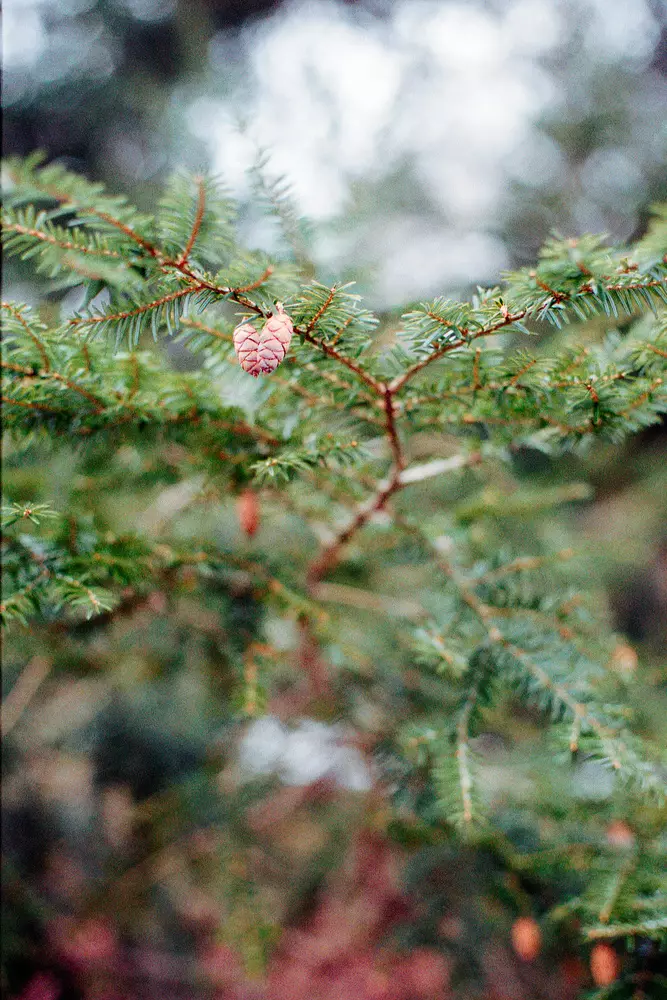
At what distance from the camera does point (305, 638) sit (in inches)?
43.9

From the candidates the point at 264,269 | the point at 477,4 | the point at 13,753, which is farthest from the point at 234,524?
the point at 477,4

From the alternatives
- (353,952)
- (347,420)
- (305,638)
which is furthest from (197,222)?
(353,952)

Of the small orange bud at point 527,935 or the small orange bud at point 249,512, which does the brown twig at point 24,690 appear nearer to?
the small orange bud at point 249,512

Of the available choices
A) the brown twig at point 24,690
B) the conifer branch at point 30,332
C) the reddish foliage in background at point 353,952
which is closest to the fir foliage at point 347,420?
the conifer branch at point 30,332

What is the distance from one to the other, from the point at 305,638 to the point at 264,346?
827 millimetres

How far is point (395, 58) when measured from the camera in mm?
1860

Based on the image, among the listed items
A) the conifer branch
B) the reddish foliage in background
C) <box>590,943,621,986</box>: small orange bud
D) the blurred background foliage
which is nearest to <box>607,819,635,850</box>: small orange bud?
the blurred background foliage

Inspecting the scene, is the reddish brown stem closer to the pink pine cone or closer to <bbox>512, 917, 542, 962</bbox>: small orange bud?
the pink pine cone

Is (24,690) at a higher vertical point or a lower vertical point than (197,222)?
lower

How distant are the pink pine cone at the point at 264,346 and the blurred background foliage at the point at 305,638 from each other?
1.48ft

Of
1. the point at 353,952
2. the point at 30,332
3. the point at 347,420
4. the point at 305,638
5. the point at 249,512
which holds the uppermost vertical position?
the point at 30,332

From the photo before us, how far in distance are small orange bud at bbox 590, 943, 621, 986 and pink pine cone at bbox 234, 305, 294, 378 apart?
870mm

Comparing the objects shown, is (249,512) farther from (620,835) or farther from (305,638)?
(620,835)

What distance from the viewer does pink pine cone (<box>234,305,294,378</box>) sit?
39cm
